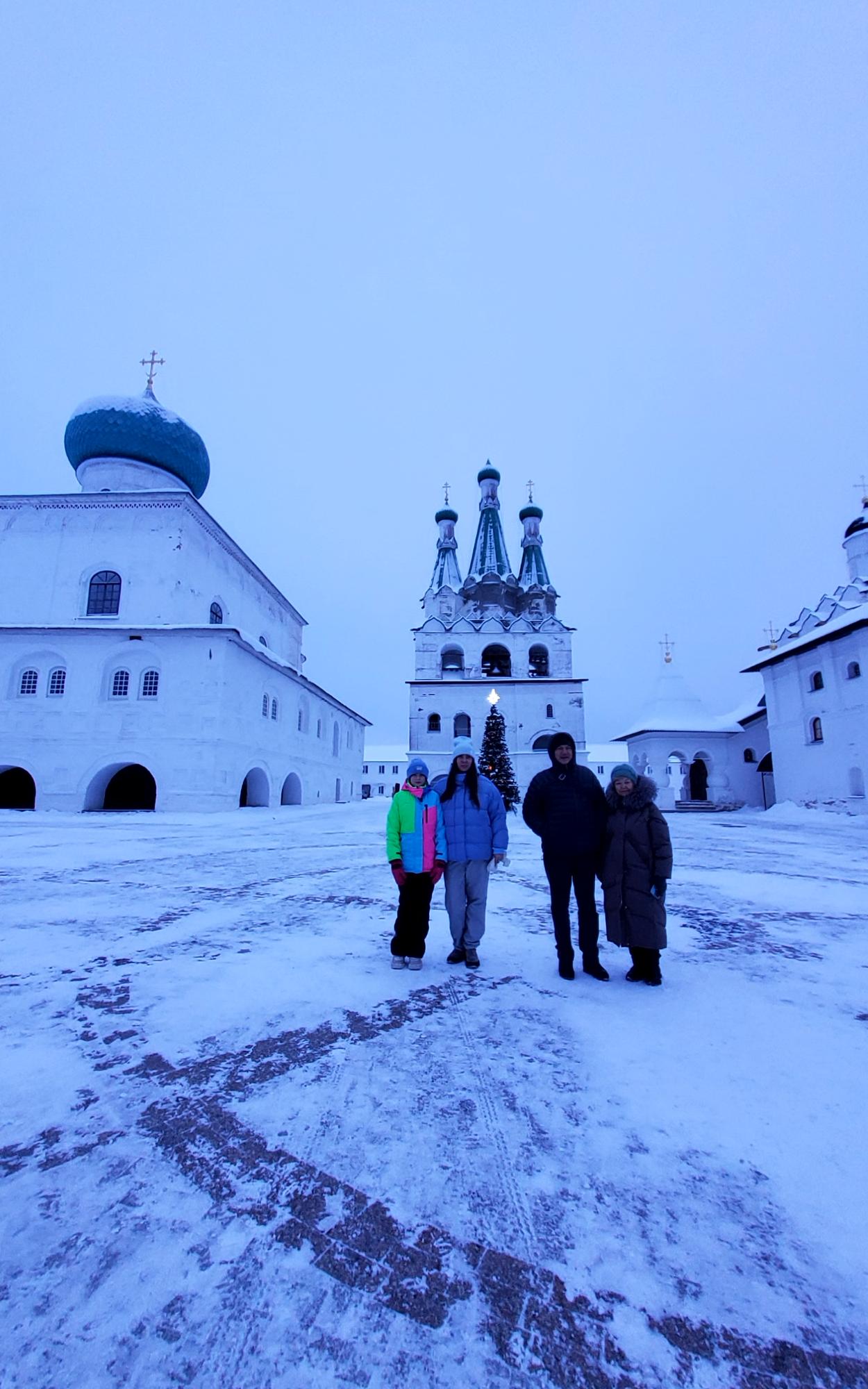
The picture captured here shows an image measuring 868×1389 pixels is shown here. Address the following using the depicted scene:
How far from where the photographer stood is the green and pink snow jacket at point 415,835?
4426 mm

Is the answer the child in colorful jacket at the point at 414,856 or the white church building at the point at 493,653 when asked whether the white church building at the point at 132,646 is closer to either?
the white church building at the point at 493,653

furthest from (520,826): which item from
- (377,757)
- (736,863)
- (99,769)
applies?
(377,757)

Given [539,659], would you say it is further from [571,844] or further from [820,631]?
[571,844]

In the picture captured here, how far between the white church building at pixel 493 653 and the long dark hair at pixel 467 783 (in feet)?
92.6

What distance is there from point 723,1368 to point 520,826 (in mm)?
18035

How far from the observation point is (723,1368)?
142 centimetres

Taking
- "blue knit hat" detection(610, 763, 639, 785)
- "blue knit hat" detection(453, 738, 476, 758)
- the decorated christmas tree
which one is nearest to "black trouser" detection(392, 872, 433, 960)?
"blue knit hat" detection(453, 738, 476, 758)

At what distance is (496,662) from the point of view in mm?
39594

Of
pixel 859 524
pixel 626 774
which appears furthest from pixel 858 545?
pixel 626 774

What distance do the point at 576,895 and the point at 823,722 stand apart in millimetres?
23825

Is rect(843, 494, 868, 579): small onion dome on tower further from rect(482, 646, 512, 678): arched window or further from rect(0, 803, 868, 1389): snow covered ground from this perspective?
rect(0, 803, 868, 1389): snow covered ground

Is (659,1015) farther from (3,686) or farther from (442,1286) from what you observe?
(3,686)

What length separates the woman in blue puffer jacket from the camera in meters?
4.45

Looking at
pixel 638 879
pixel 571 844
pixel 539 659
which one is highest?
pixel 539 659
